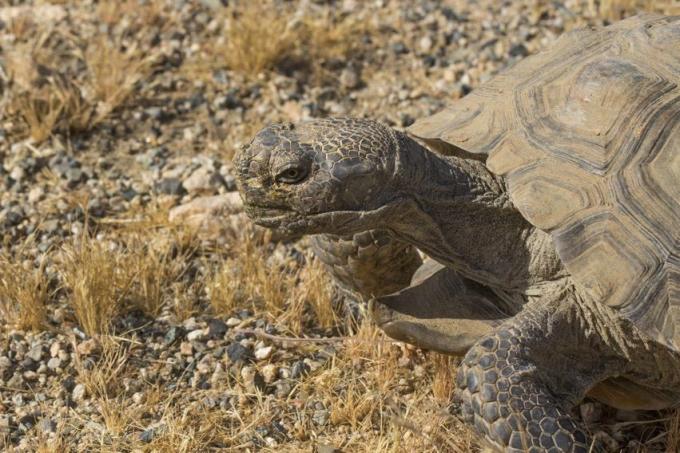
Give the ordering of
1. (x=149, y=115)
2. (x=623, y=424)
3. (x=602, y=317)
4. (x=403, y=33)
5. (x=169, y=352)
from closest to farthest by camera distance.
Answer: (x=602, y=317), (x=623, y=424), (x=169, y=352), (x=149, y=115), (x=403, y=33)

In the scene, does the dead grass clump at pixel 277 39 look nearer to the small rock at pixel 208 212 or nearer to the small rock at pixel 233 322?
the small rock at pixel 208 212

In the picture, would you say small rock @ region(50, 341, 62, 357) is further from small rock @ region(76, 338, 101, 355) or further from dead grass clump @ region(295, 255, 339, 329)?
dead grass clump @ region(295, 255, 339, 329)

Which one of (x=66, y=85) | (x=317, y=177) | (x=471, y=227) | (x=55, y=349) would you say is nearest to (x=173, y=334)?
(x=55, y=349)

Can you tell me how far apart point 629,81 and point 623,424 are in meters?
1.53

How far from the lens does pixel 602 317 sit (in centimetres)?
358

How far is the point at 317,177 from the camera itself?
11.3 ft

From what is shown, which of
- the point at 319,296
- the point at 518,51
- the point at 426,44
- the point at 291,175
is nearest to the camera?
the point at 291,175

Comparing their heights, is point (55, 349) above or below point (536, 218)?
below

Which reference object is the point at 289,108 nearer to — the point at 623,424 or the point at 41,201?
the point at 41,201

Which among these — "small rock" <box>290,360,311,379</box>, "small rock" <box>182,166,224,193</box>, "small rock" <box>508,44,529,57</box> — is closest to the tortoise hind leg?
"small rock" <box>290,360,311,379</box>

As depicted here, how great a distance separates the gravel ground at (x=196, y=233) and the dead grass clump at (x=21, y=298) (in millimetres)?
11

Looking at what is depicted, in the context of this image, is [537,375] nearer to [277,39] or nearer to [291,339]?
[291,339]

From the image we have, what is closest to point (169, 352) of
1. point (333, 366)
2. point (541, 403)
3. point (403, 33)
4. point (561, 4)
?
point (333, 366)

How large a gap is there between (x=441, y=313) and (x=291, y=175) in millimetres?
1016
